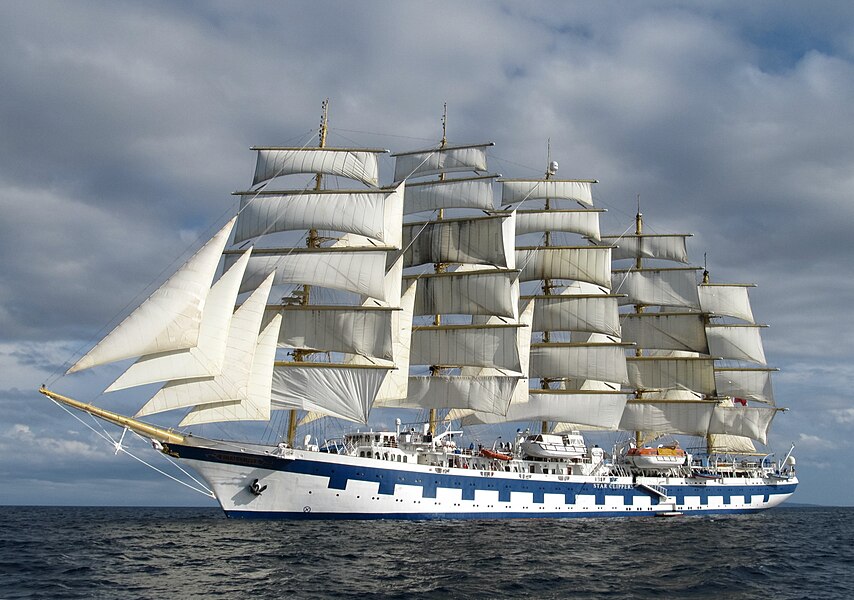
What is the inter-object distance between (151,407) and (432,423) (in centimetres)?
2187

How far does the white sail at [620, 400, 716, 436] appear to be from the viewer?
6375 centimetres

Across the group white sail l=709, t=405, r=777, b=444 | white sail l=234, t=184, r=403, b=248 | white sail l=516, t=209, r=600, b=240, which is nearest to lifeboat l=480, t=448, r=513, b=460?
white sail l=234, t=184, r=403, b=248

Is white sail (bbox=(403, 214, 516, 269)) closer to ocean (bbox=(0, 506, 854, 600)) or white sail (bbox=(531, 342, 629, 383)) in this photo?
white sail (bbox=(531, 342, 629, 383))

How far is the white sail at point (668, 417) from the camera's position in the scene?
6375 centimetres

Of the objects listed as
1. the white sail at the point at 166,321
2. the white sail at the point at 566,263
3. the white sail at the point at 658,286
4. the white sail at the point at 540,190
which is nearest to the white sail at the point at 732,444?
the white sail at the point at 658,286

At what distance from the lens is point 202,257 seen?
38844mm

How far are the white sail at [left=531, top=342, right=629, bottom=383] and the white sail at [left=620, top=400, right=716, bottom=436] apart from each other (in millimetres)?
6744

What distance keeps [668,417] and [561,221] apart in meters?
18.2

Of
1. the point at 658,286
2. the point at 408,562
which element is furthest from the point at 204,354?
the point at 658,286

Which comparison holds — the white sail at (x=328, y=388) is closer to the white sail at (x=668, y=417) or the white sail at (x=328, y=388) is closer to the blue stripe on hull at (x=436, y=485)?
the blue stripe on hull at (x=436, y=485)

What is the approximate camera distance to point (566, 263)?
6241cm

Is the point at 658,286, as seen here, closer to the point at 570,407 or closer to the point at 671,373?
the point at 671,373

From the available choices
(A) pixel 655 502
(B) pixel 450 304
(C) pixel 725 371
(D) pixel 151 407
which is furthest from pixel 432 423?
(C) pixel 725 371

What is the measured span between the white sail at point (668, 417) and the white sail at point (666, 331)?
17.0 ft
